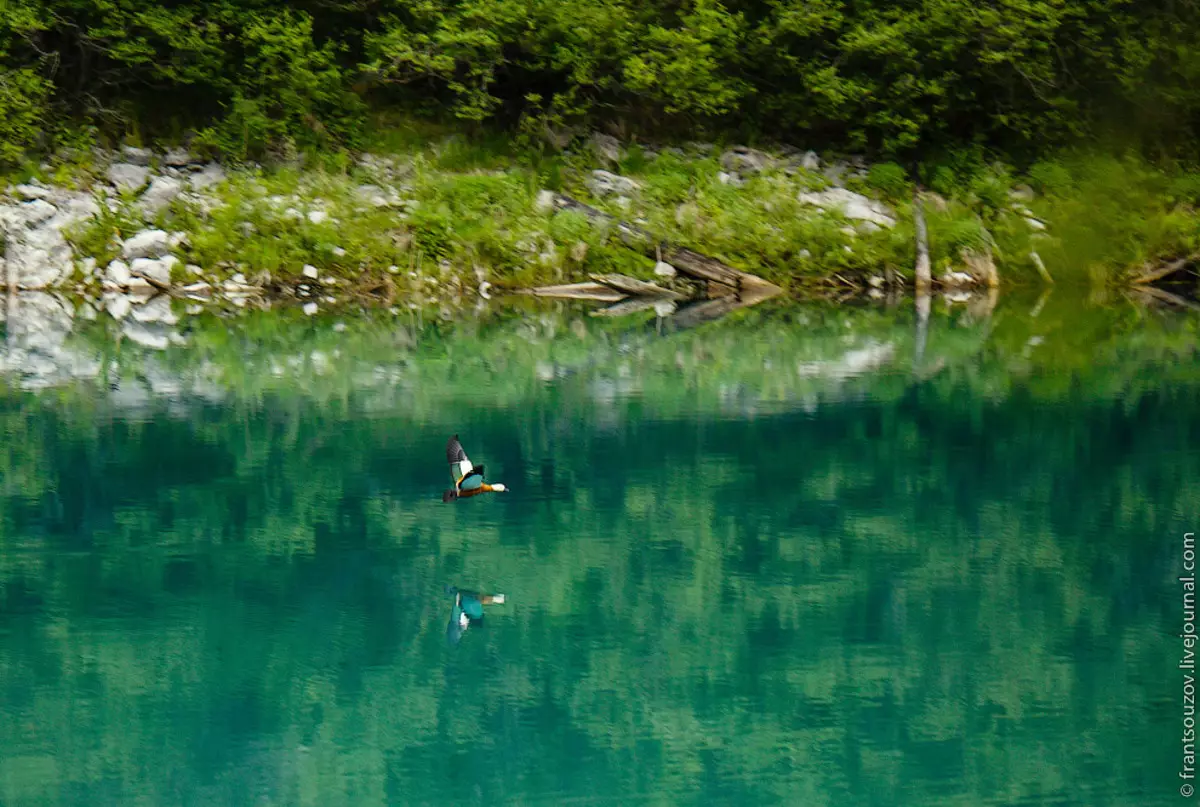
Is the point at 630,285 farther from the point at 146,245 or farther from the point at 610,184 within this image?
the point at 146,245

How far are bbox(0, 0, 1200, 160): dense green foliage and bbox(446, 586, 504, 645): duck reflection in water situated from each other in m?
20.0

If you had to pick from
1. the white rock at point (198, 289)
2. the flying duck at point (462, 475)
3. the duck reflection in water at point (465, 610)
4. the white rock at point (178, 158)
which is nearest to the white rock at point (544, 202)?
the white rock at point (198, 289)

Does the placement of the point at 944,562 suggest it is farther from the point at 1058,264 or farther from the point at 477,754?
the point at 1058,264

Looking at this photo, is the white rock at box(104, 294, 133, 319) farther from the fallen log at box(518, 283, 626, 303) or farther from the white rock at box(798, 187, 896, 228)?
the white rock at box(798, 187, 896, 228)

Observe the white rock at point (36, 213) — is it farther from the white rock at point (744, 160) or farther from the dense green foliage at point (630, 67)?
the white rock at point (744, 160)

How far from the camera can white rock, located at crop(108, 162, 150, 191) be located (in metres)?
25.4

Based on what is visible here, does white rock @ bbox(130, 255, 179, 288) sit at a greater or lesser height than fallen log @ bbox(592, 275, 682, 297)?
greater

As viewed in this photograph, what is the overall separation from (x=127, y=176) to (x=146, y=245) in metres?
1.85

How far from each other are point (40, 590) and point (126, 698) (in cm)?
193

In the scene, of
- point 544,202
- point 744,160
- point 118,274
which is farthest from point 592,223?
point 118,274

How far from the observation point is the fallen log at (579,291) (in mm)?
25000

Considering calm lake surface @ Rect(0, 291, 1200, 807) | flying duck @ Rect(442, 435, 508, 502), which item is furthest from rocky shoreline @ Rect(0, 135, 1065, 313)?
flying duck @ Rect(442, 435, 508, 502)

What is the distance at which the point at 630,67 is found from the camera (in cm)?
2753

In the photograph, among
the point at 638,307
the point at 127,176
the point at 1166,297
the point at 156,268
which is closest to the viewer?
the point at 638,307
